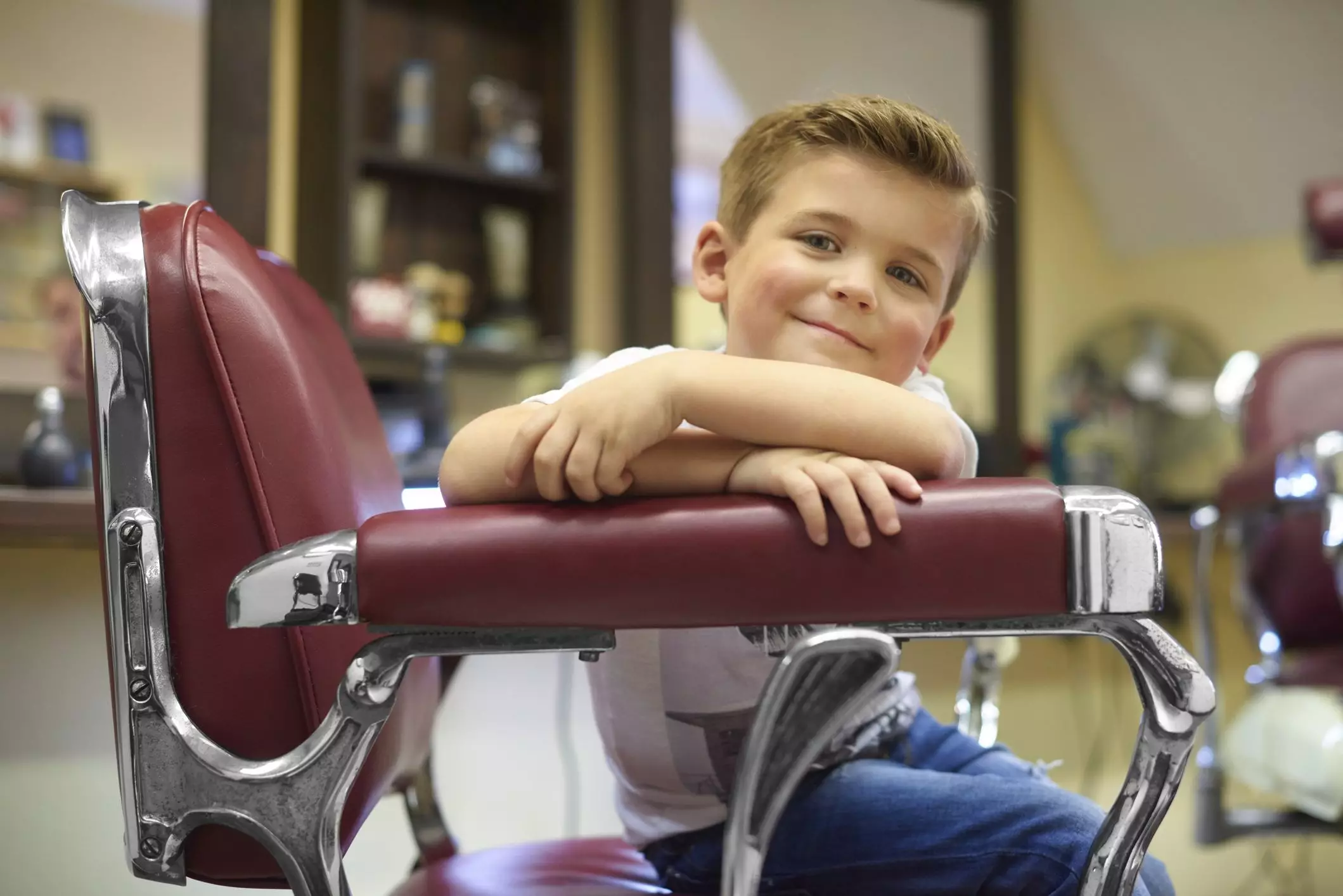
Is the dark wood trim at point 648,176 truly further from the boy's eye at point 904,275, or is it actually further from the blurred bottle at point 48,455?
the boy's eye at point 904,275

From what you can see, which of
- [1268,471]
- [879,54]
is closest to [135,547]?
[1268,471]

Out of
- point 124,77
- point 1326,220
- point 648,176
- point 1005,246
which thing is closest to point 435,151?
point 648,176

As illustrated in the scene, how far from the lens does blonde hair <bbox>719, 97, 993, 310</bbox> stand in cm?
90

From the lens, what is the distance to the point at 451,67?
2.98m

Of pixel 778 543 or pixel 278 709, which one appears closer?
pixel 778 543

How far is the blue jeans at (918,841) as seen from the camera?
0.78m

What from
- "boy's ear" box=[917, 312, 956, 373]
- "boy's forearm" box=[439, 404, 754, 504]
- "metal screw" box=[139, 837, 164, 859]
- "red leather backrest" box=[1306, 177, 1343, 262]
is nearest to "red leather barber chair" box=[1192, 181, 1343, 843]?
"red leather backrest" box=[1306, 177, 1343, 262]

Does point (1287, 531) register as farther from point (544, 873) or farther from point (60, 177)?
point (60, 177)

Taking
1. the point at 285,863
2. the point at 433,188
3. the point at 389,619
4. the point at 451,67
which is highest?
the point at 451,67

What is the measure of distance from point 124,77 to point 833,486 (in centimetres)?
221

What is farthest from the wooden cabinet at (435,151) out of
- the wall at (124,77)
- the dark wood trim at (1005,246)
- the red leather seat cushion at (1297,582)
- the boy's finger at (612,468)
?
the boy's finger at (612,468)

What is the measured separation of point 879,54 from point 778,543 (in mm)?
3244

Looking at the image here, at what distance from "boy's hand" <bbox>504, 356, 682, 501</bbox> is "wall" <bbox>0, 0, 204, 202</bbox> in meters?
1.96

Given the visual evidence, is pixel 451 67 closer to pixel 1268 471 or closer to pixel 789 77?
pixel 789 77
